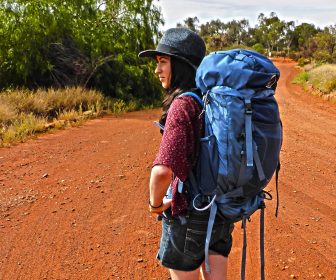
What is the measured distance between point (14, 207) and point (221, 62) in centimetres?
369

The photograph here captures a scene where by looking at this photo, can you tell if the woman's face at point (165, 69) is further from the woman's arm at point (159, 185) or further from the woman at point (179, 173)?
the woman's arm at point (159, 185)

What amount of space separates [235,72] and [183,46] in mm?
298

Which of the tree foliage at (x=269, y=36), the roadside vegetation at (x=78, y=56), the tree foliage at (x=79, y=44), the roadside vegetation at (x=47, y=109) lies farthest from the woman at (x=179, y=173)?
the tree foliage at (x=269, y=36)

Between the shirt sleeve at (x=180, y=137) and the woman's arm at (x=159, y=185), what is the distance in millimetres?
29

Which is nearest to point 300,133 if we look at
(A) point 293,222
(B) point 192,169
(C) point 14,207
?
(A) point 293,222

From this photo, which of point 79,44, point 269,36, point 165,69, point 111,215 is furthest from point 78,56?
point 269,36

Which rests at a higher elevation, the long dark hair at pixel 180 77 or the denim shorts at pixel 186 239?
the long dark hair at pixel 180 77

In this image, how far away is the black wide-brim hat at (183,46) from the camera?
191 cm

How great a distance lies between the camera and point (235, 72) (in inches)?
69.0

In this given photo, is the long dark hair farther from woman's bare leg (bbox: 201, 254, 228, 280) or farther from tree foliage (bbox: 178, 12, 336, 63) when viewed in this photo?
tree foliage (bbox: 178, 12, 336, 63)

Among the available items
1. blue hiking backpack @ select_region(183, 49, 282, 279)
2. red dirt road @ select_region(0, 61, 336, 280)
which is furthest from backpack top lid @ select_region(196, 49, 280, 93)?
red dirt road @ select_region(0, 61, 336, 280)

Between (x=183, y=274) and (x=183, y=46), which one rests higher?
(x=183, y=46)

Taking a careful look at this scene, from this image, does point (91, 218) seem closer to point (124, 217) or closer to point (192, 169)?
point (124, 217)

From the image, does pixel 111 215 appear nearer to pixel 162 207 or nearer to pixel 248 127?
pixel 162 207
